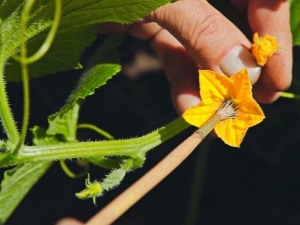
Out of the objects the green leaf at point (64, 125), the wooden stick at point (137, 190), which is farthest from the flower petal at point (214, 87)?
the green leaf at point (64, 125)

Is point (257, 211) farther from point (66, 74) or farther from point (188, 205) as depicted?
point (66, 74)

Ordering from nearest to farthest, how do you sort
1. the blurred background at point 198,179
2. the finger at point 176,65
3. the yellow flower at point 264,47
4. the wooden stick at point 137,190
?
the wooden stick at point 137,190 → the yellow flower at point 264,47 → the finger at point 176,65 → the blurred background at point 198,179

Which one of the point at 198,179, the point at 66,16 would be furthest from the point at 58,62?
the point at 198,179

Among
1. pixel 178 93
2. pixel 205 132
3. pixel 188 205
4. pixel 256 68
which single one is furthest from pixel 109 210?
pixel 188 205

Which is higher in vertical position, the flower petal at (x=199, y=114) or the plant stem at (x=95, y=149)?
the flower petal at (x=199, y=114)

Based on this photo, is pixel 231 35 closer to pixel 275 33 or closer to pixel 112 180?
pixel 275 33

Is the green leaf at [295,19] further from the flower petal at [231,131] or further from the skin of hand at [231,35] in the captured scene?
the flower petal at [231,131]
